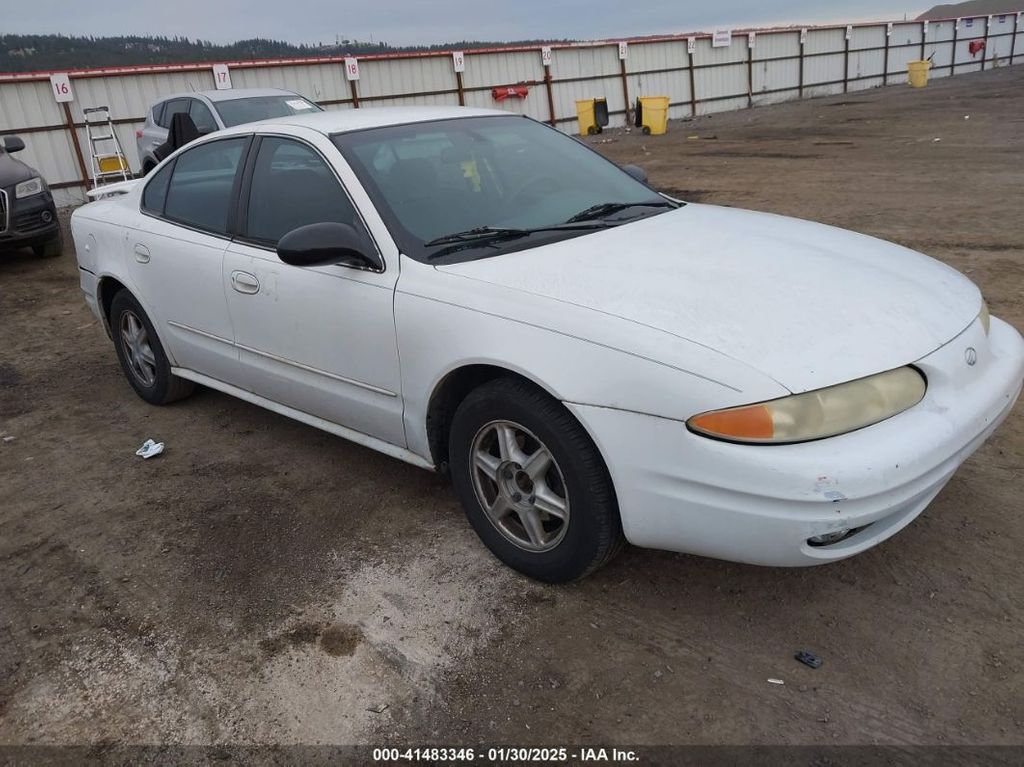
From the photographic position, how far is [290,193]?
3623mm

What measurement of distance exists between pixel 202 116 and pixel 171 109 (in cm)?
130

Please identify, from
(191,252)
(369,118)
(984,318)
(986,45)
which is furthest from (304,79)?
(986,45)

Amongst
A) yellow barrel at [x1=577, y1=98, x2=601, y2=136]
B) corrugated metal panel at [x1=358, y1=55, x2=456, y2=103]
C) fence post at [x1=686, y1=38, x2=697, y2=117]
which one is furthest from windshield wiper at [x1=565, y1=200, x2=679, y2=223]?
fence post at [x1=686, y1=38, x2=697, y2=117]

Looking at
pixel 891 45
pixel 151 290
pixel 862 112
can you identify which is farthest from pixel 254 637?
pixel 891 45

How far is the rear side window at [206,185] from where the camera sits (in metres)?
3.95

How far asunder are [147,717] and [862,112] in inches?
996

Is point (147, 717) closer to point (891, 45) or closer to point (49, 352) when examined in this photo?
point (49, 352)

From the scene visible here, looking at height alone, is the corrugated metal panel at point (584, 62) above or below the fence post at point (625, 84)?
above

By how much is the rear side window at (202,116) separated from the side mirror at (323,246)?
905 cm

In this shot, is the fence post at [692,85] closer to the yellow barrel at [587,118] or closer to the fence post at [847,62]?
the yellow barrel at [587,118]

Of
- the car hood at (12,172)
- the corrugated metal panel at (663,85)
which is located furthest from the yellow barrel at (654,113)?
the car hood at (12,172)

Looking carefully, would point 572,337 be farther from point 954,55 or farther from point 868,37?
point 954,55

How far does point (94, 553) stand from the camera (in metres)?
3.39

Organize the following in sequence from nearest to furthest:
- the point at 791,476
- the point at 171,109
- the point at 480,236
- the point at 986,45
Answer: the point at 791,476 < the point at 480,236 < the point at 171,109 < the point at 986,45
